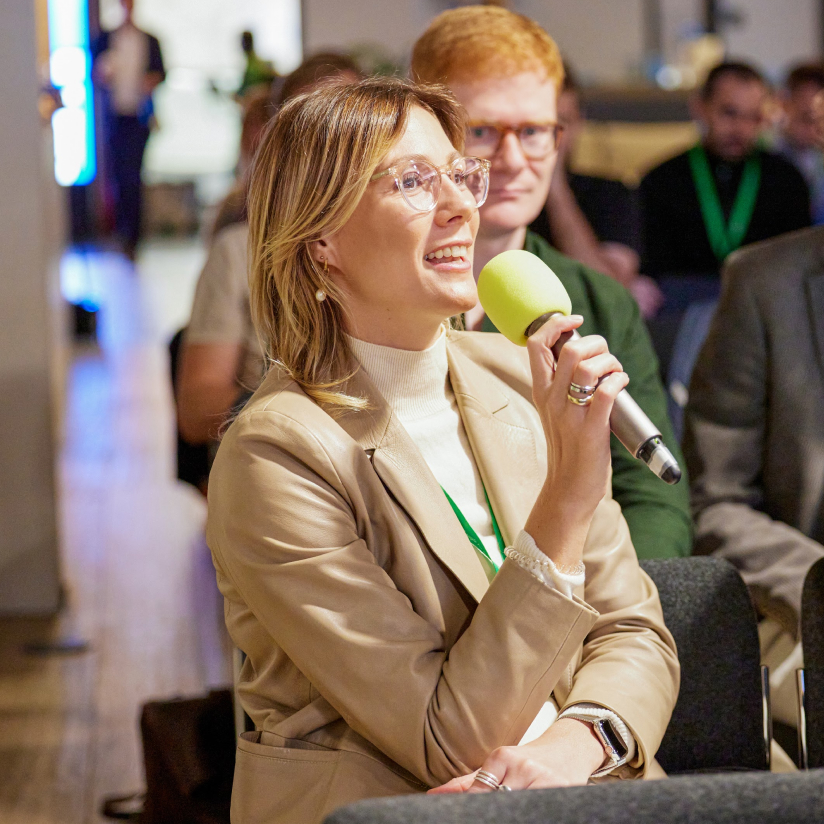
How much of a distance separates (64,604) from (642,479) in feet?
7.62

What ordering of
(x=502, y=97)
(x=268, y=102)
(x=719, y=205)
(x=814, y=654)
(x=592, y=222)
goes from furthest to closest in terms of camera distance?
(x=719, y=205)
(x=592, y=222)
(x=268, y=102)
(x=502, y=97)
(x=814, y=654)

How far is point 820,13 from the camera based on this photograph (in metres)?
10.5

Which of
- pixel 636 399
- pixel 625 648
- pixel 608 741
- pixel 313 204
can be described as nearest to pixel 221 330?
pixel 636 399

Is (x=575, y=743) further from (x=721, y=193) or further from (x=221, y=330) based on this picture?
(x=721, y=193)

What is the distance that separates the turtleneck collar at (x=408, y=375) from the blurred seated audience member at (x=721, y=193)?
3434 mm

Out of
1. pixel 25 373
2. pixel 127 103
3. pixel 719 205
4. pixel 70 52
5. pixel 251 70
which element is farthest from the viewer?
pixel 127 103

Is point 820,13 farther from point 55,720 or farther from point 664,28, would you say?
point 55,720

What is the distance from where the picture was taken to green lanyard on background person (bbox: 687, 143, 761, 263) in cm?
473

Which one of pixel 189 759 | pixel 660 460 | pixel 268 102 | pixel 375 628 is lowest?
pixel 189 759

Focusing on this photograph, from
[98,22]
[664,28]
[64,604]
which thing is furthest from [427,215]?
[664,28]

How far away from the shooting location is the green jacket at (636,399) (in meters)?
1.88

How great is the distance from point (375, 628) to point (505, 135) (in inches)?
39.5

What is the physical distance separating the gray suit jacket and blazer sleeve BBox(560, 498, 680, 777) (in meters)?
0.55

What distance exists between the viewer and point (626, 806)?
80 cm
